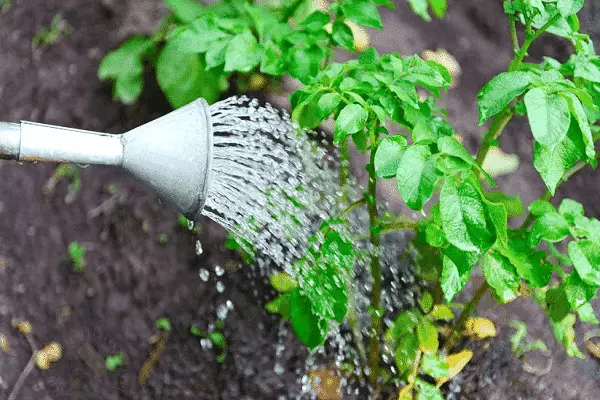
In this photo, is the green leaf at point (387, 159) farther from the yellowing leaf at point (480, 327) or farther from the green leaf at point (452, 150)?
the yellowing leaf at point (480, 327)

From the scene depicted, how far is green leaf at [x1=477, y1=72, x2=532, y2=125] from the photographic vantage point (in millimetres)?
1395

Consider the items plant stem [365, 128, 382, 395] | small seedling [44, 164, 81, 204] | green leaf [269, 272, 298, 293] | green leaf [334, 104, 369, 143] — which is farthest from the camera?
small seedling [44, 164, 81, 204]

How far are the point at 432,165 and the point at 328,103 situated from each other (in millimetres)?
247

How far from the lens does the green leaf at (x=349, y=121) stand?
141 cm

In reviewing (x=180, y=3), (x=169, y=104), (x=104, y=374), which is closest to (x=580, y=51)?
(x=180, y=3)

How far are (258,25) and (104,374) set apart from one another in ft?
4.10

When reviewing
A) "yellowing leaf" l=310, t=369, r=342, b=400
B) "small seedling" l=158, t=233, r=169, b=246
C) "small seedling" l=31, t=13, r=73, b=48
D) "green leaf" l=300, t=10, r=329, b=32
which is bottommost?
"small seedling" l=158, t=233, r=169, b=246

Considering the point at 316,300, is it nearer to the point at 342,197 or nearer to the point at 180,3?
the point at 342,197

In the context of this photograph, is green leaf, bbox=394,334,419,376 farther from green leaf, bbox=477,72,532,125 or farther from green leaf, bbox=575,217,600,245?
green leaf, bbox=477,72,532,125

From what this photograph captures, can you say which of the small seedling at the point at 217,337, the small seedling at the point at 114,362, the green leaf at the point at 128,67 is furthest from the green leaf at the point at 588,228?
the green leaf at the point at 128,67

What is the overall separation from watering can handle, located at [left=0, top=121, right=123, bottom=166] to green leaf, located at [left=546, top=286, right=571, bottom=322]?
3.37 feet

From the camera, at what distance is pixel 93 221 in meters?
2.70

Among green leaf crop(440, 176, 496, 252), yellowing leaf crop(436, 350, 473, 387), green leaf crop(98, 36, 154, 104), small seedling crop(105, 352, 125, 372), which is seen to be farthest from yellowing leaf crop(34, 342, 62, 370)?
green leaf crop(440, 176, 496, 252)

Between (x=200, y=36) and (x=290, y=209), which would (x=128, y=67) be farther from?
(x=290, y=209)
